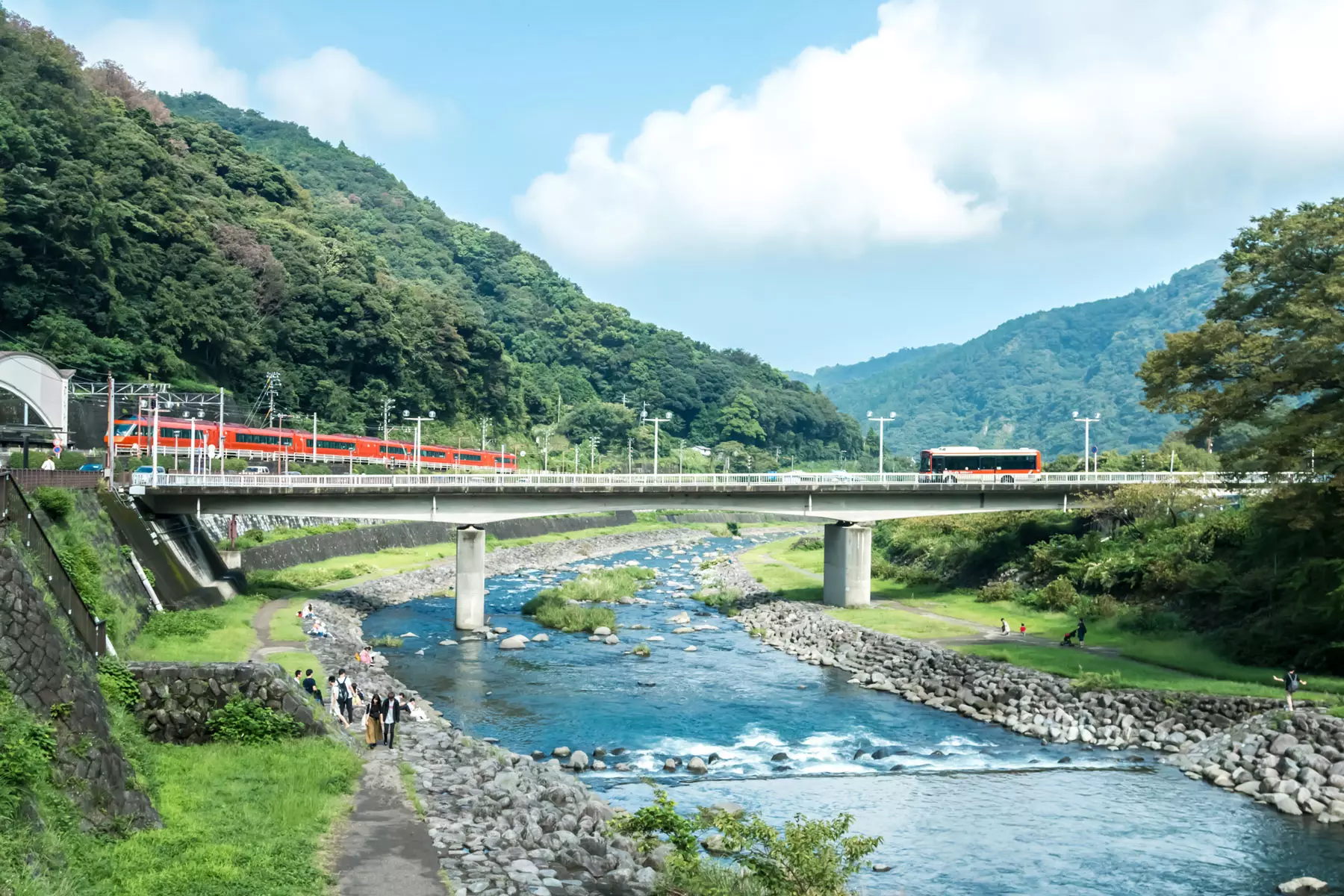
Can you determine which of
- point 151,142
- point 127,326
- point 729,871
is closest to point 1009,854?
point 729,871

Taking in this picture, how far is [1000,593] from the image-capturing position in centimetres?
5875

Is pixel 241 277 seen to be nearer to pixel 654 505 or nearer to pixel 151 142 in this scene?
pixel 151 142

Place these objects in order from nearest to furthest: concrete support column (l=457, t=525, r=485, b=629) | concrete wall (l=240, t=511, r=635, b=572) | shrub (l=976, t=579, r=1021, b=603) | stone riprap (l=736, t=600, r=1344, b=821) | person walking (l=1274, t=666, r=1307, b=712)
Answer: stone riprap (l=736, t=600, r=1344, b=821) → person walking (l=1274, t=666, r=1307, b=712) → concrete support column (l=457, t=525, r=485, b=629) → shrub (l=976, t=579, r=1021, b=603) → concrete wall (l=240, t=511, r=635, b=572)

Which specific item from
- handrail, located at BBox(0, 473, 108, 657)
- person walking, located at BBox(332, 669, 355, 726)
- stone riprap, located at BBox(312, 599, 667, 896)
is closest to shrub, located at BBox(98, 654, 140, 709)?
handrail, located at BBox(0, 473, 108, 657)

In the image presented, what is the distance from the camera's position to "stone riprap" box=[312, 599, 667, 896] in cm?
1867

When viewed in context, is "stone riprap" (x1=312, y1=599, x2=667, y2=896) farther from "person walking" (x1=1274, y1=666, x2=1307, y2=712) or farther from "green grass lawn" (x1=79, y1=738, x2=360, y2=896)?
"person walking" (x1=1274, y1=666, x2=1307, y2=712)

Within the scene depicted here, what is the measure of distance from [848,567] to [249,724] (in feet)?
134

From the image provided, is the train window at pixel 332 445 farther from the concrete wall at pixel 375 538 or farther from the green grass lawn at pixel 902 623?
the green grass lawn at pixel 902 623

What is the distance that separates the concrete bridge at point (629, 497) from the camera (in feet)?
174

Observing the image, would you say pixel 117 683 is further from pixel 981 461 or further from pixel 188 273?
pixel 188 273

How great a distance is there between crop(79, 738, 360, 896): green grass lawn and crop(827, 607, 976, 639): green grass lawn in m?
32.0

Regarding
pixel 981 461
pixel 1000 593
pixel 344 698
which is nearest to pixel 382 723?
pixel 344 698

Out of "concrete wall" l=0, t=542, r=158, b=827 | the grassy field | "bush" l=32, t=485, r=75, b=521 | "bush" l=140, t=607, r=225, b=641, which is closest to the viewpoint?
"concrete wall" l=0, t=542, r=158, b=827

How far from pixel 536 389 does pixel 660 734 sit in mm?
141197
